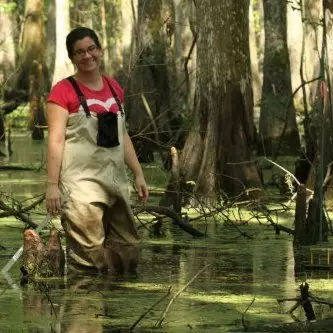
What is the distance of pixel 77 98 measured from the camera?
908cm

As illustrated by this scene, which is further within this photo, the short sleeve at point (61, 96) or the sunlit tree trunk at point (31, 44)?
the sunlit tree trunk at point (31, 44)

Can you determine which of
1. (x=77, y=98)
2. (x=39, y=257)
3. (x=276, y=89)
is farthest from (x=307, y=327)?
(x=276, y=89)

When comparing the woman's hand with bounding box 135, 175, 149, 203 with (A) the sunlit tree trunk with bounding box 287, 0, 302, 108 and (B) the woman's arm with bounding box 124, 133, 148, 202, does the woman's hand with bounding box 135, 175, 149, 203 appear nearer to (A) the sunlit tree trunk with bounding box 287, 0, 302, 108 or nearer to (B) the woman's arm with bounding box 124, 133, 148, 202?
(B) the woman's arm with bounding box 124, 133, 148, 202

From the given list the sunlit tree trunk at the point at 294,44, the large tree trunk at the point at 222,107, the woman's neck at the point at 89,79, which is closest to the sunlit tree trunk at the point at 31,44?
the sunlit tree trunk at the point at 294,44

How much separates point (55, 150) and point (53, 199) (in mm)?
315

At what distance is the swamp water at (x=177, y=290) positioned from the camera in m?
7.18

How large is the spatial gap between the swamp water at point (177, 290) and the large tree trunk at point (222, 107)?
285 centimetres

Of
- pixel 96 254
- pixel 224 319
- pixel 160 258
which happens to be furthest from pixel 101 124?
pixel 224 319

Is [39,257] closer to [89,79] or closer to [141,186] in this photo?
[141,186]

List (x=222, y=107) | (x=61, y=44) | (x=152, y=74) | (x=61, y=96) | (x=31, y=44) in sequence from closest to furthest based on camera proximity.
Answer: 1. (x=61, y=96)
2. (x=222, y=107)
3. (x=152, y=74)
4. (x=61, y=44)
5. (x=31, y=44)

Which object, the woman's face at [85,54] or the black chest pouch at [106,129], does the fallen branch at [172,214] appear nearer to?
the black chest pouch at [106,129]

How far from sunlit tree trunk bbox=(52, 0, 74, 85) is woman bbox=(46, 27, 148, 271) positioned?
742 inches

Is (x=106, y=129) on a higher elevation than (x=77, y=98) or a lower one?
lower

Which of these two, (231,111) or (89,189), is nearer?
(89,189)
